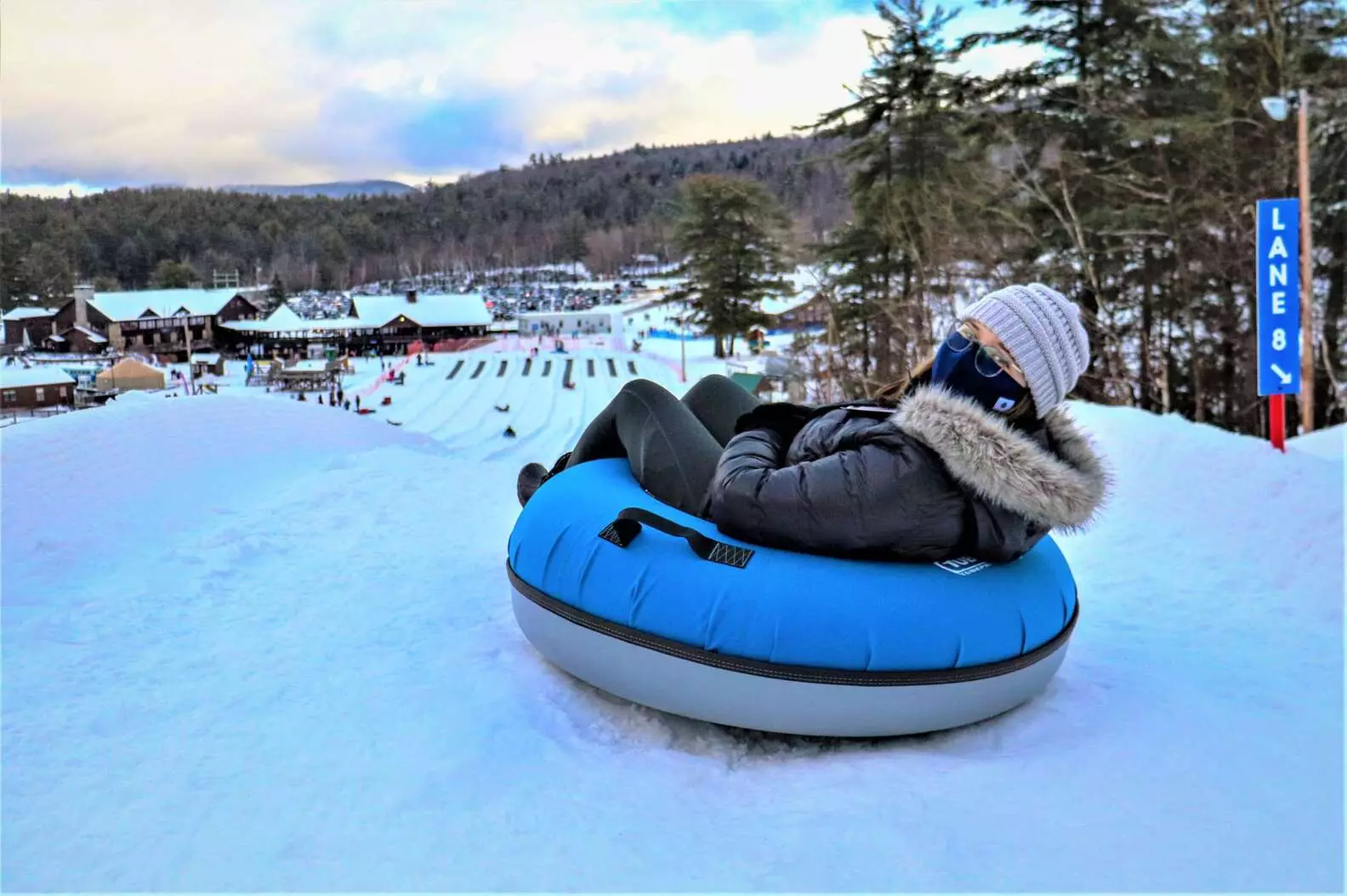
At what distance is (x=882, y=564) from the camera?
226cm

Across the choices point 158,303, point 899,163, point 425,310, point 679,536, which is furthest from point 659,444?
point 425,310

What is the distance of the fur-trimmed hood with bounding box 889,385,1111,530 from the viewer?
7.03 feet

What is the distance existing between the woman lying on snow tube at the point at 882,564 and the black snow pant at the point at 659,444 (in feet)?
0.78

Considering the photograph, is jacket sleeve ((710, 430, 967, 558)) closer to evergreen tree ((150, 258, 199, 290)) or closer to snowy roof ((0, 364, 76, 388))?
snowy roof ((0, 364, 76, 388))

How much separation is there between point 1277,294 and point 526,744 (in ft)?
19.3

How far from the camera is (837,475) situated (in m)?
2.23

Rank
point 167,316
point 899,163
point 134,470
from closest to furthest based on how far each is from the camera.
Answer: point 134,470
point 899,163
point 167,316

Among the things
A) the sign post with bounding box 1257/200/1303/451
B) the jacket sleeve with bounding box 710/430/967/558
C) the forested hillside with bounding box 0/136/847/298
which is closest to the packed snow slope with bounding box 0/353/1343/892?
the jacket sleeve with bounding box 710/430/967/558

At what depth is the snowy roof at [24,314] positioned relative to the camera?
1553 cm

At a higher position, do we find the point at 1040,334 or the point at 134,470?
the point at 1040,334

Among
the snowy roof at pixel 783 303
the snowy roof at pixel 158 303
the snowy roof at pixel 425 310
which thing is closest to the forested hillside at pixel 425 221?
the snowy roof at pixel 158 303

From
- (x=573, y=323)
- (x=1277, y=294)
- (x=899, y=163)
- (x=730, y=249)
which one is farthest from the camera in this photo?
(x=573, y=323)

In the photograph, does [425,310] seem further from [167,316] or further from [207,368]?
[207,368]

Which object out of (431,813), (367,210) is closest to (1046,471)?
(431,813)
